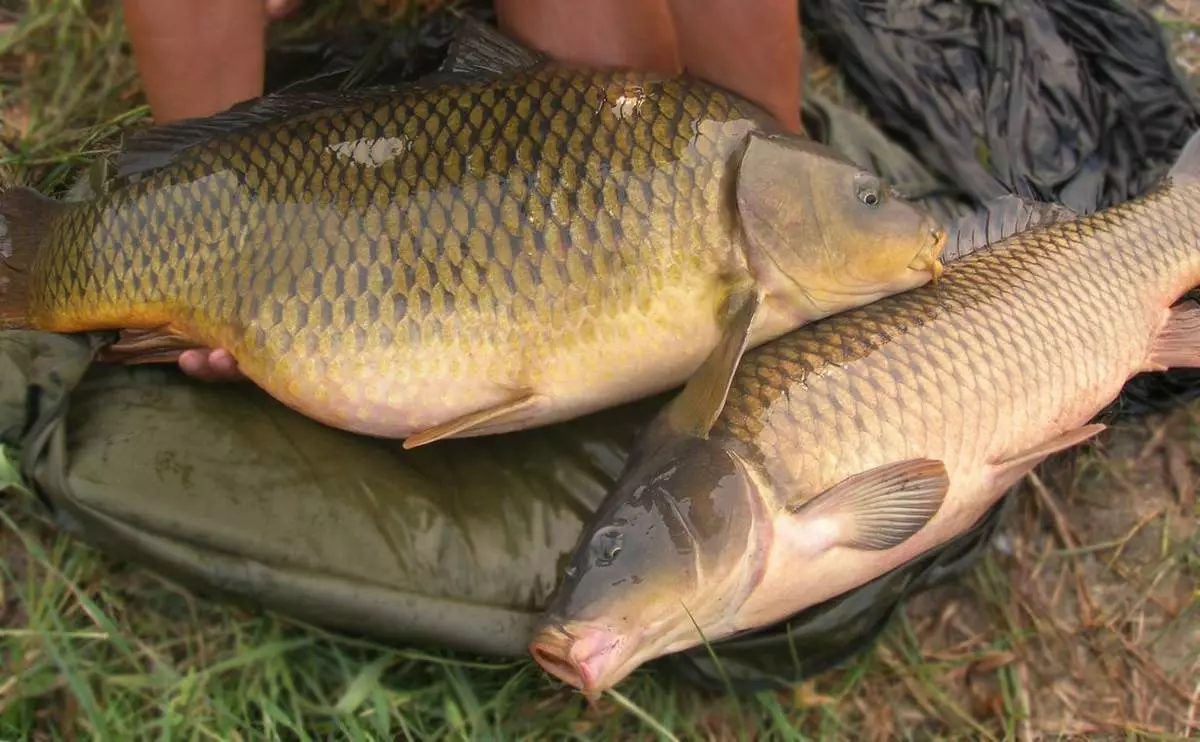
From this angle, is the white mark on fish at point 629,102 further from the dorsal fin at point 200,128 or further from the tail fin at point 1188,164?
the tail fin at point 1188,164

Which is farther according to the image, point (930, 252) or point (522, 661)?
point (522, 661)

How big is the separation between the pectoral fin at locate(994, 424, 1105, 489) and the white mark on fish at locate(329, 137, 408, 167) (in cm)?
122

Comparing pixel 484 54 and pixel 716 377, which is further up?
pixel 484 54

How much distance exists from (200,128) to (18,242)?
437 mm

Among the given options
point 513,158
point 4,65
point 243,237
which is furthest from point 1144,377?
point 4,65

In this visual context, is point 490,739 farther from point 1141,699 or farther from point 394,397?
point 1141,699

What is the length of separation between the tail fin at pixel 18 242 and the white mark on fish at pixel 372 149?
2.06 feet

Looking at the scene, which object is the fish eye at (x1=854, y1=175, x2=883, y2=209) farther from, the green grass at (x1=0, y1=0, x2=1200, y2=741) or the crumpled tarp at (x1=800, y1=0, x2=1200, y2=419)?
the green grass at (x1=0, y1=0, x2=1200, y2=741)

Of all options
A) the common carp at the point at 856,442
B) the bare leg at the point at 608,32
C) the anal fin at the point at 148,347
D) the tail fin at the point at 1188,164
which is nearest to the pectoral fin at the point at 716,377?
the common carp at the point at 856,442

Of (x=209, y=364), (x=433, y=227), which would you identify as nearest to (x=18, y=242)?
(x=209, y=364)

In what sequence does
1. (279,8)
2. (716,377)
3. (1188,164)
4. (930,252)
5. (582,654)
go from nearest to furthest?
(582,654) < (716,377) < (930,252) < (1188,164) < (279,8)

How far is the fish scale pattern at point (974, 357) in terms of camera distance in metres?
1.62

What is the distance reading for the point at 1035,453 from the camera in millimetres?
1709

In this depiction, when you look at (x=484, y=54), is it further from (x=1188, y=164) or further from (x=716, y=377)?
(x=1188, y=164)
